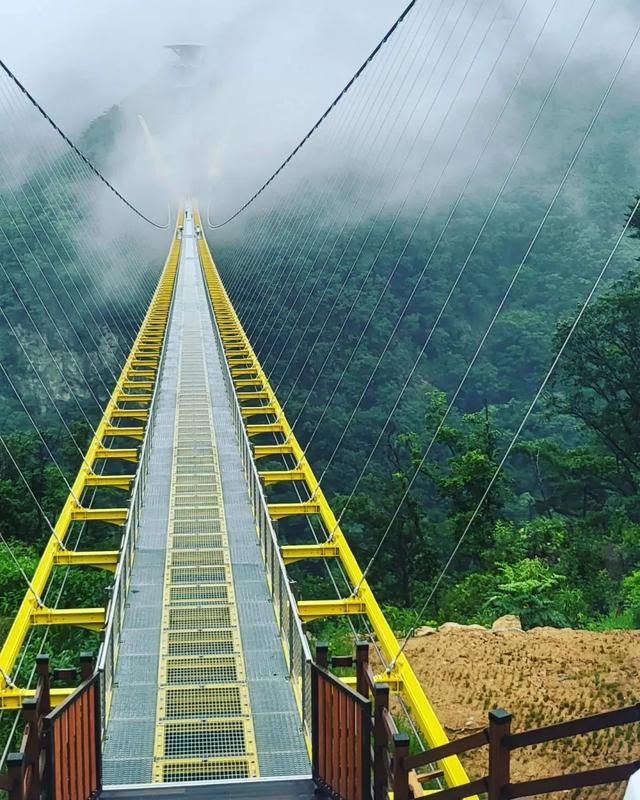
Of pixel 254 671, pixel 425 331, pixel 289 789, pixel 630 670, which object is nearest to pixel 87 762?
pixel 289 789

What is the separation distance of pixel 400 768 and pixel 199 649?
10.2 ft

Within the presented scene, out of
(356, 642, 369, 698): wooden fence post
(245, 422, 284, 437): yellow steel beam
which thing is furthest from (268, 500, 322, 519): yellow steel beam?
(356, 642, 369, 698): wooden fence post

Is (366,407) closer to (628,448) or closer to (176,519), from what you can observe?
(628,448)

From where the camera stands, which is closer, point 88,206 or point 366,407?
point 366,407

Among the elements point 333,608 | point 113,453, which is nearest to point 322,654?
point 333,608

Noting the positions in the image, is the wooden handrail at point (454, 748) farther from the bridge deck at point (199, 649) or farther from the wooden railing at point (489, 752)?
the bridge deck at point (199, 649)

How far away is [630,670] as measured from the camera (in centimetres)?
955

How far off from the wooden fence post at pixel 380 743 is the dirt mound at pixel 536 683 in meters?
4.50

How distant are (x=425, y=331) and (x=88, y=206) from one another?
21.4 m

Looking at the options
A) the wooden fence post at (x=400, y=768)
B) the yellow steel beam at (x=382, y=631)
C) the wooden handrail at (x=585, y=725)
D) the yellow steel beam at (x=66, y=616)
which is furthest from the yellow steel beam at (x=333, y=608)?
the wooden handrail at (x=585, y=725)

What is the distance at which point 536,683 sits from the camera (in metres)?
9.54

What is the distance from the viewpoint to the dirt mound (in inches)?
331

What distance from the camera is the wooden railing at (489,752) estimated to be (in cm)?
265

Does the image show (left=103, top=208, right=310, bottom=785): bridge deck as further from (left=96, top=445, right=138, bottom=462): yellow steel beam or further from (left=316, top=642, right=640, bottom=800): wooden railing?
(left=316, top=642, right=640, bottom=800): wooden railing
